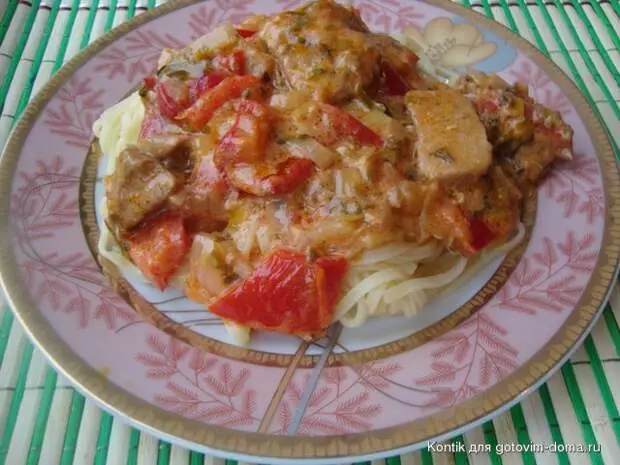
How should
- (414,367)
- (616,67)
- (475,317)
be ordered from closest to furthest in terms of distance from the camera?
(414,367)
(475,317)
(616,67)

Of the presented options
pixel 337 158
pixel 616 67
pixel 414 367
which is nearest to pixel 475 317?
pixel 414 367

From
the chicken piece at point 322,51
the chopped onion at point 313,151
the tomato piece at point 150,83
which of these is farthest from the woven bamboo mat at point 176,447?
the chicken piece at point 322,51

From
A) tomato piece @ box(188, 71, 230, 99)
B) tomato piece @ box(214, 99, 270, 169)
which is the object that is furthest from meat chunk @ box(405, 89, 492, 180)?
tomato piece @ box(188, 71, 230, 99)

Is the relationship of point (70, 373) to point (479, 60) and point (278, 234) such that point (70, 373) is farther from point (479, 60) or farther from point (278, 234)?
point (479, 60)

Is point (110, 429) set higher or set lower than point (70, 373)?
lower

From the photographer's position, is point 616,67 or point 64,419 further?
point 616,67

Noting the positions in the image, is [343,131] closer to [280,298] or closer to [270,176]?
[270,176]

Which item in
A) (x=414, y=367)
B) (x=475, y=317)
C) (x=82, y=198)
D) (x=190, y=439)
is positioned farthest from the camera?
(x=82, y=198)
